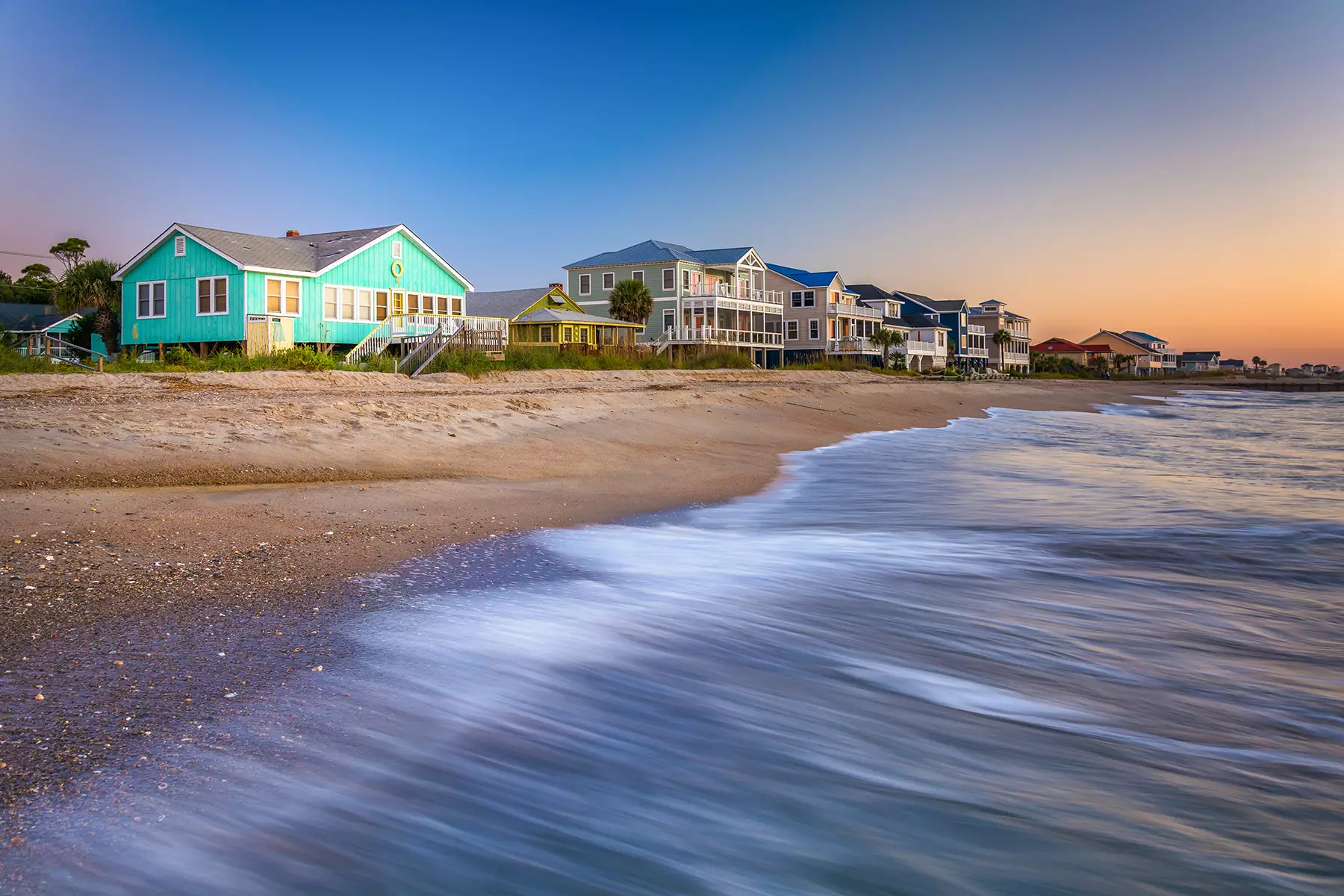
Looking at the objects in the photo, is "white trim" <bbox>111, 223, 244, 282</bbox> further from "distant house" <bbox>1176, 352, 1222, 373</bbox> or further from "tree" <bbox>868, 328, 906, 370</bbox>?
"distant house" <bbox>1176, 352, 1222, 373</bbox>

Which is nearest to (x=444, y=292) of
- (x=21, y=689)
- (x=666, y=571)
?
(x=666, y=571)

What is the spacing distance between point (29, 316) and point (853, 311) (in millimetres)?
63352

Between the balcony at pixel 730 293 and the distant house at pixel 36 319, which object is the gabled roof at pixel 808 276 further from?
the distant house at pixel 36 319

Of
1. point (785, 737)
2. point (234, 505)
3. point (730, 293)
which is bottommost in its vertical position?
point (785, 737)

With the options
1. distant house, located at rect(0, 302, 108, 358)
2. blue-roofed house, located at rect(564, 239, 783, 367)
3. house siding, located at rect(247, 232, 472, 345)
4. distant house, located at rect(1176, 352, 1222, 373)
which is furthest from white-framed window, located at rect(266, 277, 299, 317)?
distant house, located at rect(1176, 352, 1222, 373)

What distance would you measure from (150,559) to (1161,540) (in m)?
8.96

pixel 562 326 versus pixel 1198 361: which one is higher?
pixel 1198 361

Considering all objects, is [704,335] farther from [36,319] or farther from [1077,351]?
[1077,351]

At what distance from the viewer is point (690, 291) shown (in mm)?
56375

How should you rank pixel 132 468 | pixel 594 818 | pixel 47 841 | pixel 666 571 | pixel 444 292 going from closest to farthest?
pixel 47 841 → pixel 594 818 → pixel 666 571 → pixel 132 468 → pixel 444 292

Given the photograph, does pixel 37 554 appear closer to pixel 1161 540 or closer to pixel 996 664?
pixel 996 664

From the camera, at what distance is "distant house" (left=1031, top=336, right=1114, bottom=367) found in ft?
447

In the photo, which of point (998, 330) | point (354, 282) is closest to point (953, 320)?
point (998, 330)

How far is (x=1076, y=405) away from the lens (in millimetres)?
42906
